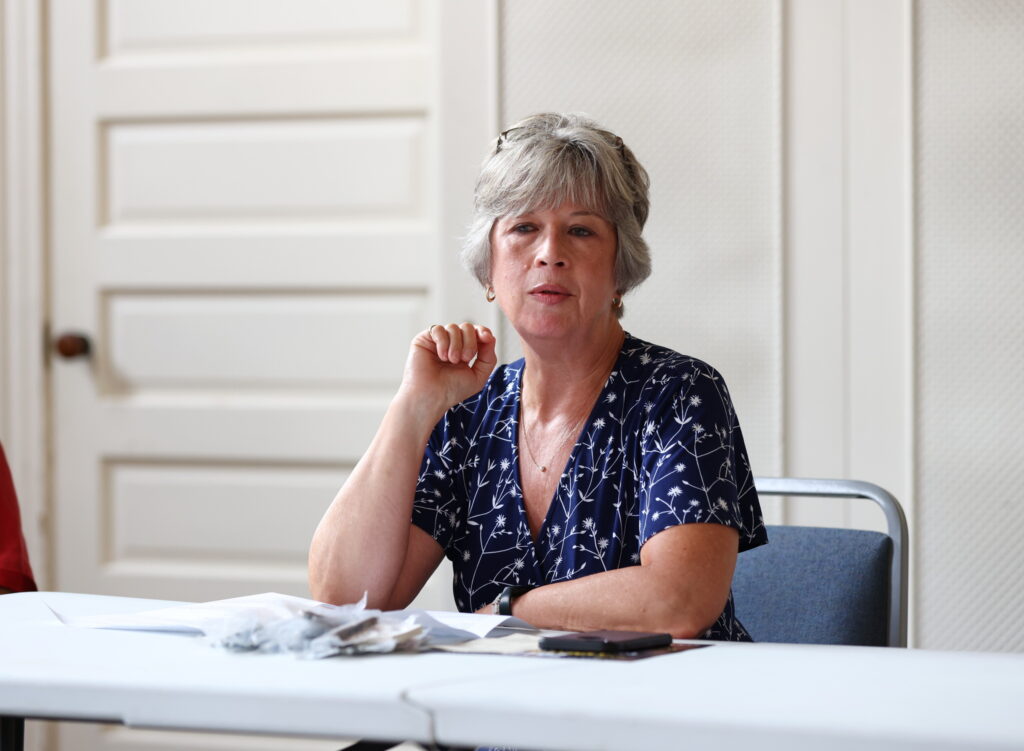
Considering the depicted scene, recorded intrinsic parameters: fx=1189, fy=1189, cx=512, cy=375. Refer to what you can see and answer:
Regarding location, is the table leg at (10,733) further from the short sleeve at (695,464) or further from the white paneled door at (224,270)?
the white paneled door at (224,270)

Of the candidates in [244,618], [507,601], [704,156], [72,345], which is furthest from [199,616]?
[72,345]

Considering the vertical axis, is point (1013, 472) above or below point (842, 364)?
below

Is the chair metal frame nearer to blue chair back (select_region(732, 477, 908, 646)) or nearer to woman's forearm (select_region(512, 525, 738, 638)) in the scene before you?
blue chair back (select_region(732, 477, 908, 646))

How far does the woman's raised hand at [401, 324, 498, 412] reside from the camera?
1.65 m

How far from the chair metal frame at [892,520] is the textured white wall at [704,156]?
0.60 meters

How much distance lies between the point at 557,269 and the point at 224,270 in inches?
53.0

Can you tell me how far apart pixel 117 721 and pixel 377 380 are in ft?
5.82

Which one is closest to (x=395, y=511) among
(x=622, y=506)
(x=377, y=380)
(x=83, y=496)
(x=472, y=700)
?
(x=622, y=506)

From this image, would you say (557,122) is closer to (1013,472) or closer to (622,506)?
(622,506)

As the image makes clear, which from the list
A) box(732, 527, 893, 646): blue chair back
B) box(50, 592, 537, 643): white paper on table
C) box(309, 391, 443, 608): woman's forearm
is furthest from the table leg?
box(732, 527, 893, 646): blue chair back

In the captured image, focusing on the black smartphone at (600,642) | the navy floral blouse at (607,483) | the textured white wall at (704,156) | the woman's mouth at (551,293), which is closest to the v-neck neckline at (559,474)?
the navy floral blouse at (607,483)

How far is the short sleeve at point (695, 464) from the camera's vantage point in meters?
1.40

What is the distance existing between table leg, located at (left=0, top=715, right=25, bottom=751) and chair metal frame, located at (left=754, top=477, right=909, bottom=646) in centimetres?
105

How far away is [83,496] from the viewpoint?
9.19ft
